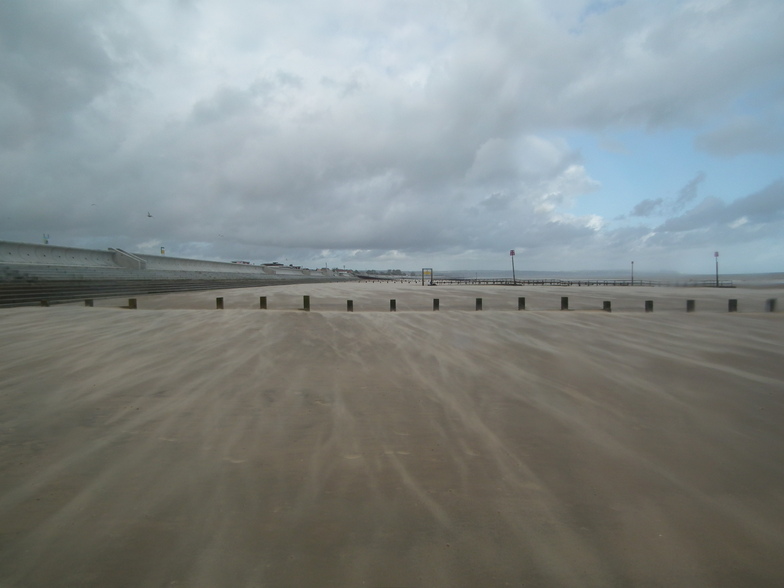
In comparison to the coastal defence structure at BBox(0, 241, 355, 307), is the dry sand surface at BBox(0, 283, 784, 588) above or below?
below

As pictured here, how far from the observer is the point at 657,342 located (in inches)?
356

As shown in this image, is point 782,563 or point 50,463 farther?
point 50,463

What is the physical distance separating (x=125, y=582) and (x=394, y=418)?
287 cm

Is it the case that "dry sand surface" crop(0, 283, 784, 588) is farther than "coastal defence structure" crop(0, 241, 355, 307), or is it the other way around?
"coastal defence structure" crop(0, 241, 355, 307)

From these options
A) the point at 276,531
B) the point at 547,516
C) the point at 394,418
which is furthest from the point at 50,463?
the point at 547,516

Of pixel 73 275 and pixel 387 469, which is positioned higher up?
pixel 73 275

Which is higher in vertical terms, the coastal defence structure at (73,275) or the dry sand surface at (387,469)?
the coastal defence structure at (73,275)

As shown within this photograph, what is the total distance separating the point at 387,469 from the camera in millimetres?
3633

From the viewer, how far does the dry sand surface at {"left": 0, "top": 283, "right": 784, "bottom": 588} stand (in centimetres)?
257

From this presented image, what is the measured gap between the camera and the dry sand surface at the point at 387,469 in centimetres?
257

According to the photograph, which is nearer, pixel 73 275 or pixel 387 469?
pixel 387 469

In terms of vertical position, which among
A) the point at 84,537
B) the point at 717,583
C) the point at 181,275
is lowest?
the point at 717,583

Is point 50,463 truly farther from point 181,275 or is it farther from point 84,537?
point 181,275

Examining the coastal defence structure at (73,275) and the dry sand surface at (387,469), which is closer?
the dry sand surface at (387,469)
